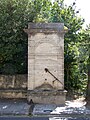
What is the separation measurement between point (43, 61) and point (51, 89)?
5.01 ft

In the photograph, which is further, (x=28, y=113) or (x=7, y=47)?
(x=7, y=47)

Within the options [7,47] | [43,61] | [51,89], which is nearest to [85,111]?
[51,89]

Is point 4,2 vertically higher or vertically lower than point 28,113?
higher

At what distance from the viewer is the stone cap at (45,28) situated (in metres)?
14.4

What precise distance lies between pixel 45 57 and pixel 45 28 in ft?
4.99

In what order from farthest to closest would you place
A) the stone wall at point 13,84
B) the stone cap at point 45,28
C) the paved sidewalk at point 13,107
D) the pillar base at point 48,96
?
the stone wall at point 13,84, the stone cap at point 45,28, the pillar base at point 48,96, the paved sidewalk at point 13,107

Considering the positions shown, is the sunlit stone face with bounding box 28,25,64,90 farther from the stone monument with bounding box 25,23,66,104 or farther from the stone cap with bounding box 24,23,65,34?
the stone cap with bounding box 24,23,65,34

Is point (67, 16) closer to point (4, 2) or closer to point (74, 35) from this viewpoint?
point (74, 35)

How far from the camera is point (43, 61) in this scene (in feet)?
47.5

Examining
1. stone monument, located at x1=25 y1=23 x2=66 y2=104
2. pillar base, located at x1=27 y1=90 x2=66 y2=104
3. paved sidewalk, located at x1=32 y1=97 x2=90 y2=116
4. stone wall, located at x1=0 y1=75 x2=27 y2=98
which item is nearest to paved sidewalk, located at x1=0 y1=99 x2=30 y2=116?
stone wall, located at x1=0 y1=75 x2=27 y2=98

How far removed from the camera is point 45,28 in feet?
47.4

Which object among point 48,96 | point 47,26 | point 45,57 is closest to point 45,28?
point 47,26

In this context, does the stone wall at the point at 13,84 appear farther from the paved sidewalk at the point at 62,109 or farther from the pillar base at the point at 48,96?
the paved sidewalk at the point at 62,109

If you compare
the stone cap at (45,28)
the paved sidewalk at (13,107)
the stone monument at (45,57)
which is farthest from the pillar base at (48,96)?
the stone cap at (45,28)
